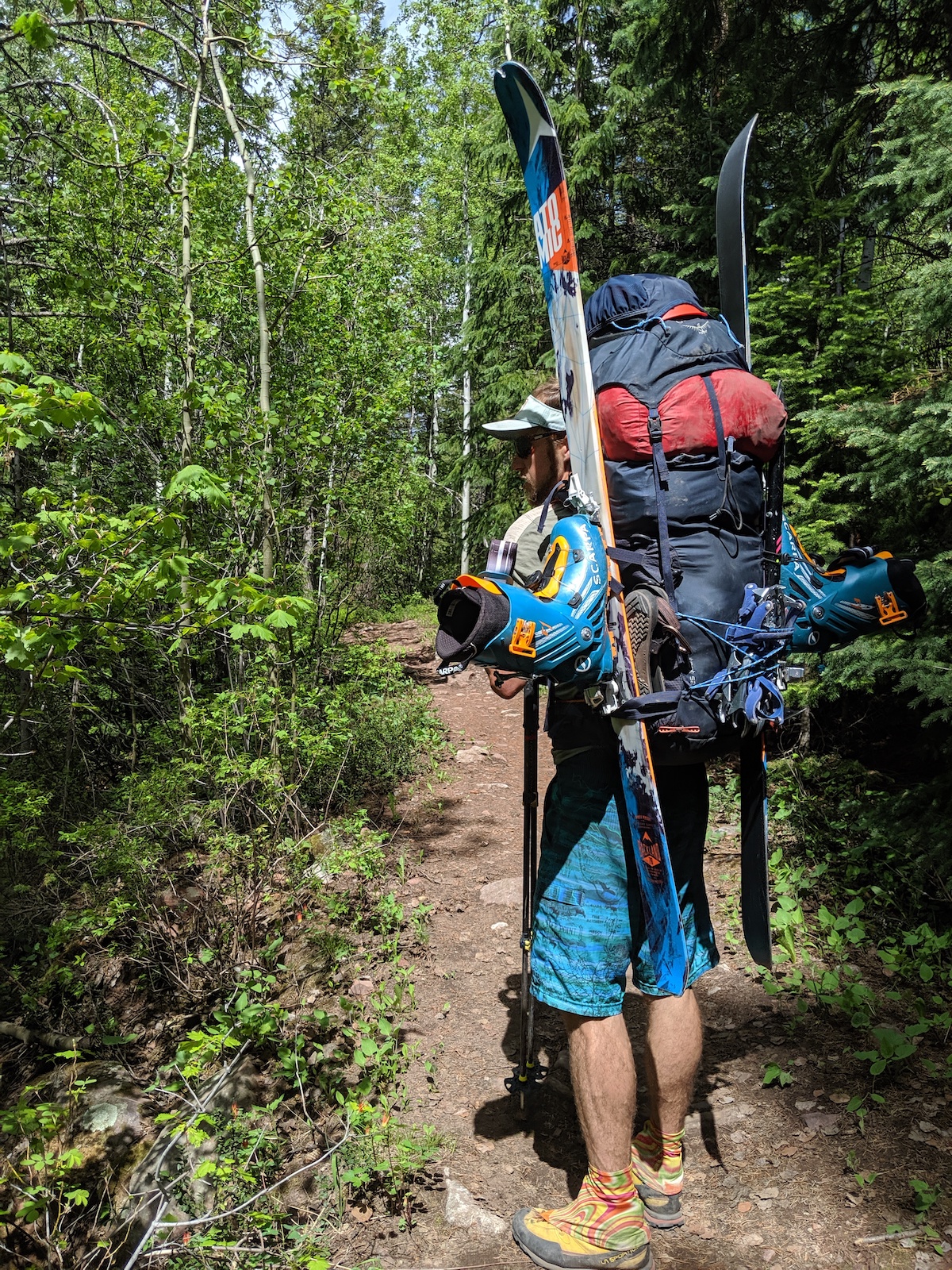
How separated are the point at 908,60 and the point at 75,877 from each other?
6.83 metres

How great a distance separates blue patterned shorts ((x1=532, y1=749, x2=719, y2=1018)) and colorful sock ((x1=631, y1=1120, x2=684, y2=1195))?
0.53 meters

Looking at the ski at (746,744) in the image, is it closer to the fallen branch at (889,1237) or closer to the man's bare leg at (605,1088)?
the man's bare leg at (605,1088)

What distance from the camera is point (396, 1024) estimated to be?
373cm

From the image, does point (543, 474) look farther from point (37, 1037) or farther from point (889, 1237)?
point (37, 1037)

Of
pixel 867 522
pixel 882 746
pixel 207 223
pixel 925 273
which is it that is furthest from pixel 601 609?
pixel 207 223

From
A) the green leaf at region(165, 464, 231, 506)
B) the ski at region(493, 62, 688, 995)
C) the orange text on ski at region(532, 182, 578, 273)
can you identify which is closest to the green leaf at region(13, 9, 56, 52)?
the green leaf at region(165, 464, 231, 506)

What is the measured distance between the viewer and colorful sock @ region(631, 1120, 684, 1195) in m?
2.41

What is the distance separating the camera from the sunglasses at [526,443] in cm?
248

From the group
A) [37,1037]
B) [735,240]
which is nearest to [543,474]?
[735,240]

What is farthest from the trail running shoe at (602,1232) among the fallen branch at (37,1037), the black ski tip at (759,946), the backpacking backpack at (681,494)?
the fallen branch at (37,1037)

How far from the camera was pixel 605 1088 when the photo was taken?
6.95 feet

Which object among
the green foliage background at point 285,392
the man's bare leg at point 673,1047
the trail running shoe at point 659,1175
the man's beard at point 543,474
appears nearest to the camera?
the man's bare leg at point 673,1047

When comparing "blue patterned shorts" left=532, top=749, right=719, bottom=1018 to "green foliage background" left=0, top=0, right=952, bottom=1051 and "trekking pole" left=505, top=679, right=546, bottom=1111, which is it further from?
"green foliage background" left=0, top=0, right=952, bottom=1051

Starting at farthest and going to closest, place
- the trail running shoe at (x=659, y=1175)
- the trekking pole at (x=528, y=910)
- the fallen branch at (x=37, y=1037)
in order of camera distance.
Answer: the fallen branch at (x=37, y=1037), the trekking pole at (x=528, y=910), the trail running shoe at (x=659, y=1175)
